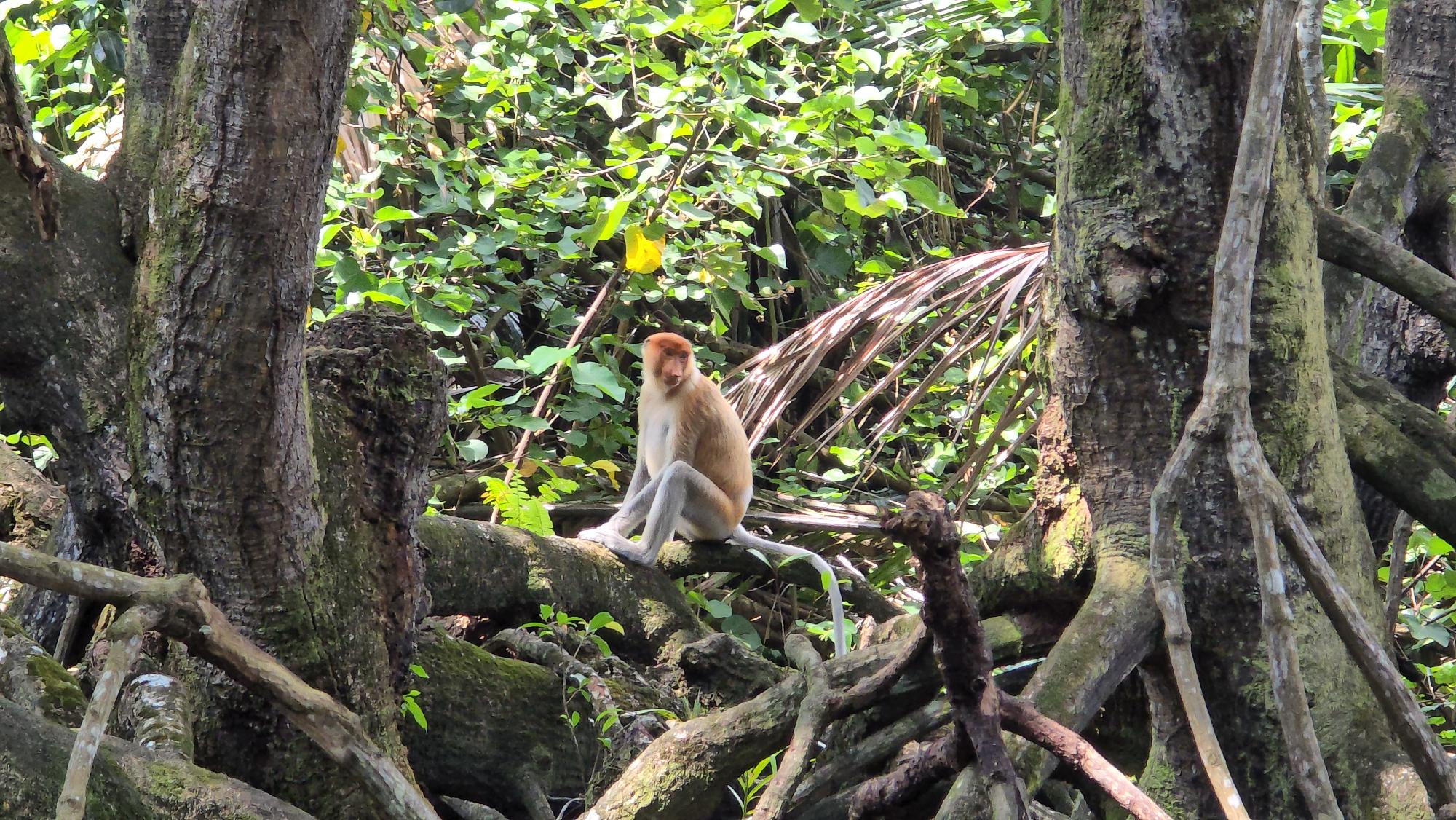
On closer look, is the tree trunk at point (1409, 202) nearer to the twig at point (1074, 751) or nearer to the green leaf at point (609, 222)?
the twig at point (1074, 751)

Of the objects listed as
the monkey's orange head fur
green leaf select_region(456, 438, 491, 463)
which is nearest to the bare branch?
green leaf select_region(456, 438, 491, 463)

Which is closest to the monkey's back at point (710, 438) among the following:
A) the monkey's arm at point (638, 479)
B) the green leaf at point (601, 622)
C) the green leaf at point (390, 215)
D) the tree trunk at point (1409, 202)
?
the monkey's arm at point (638, 479)

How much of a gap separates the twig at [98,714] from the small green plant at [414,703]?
139cm

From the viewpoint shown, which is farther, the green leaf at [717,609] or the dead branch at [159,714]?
the green leaf at [717,609]

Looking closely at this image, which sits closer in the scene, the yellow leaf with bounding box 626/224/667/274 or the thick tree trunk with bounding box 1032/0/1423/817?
the thick tree trunk with bounding box 1032/0/1423/817

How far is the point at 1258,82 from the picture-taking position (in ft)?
5.51

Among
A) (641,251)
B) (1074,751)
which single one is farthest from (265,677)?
(641,251)

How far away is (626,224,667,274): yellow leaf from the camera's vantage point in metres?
5.51

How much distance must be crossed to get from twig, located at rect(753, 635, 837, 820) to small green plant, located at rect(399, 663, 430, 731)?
102 centimetres

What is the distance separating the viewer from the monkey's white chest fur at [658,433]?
22.2 feet

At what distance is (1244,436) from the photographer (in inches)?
64.9

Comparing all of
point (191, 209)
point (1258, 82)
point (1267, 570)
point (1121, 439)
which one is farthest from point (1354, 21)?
point (191, 209)

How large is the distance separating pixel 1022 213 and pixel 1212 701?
653 cm

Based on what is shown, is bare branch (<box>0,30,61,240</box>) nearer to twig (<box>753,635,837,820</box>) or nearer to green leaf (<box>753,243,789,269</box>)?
twig (<box>753,635,837,820</box>)
